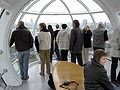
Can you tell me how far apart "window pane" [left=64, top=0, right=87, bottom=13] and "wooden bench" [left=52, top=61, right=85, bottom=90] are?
482 cm

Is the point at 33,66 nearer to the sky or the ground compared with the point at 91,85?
nearer to the ground

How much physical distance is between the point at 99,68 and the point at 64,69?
1397 mm

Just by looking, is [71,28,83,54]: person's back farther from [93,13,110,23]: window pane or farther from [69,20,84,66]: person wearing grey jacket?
[93,13,110,23]: window pane

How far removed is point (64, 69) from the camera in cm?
356

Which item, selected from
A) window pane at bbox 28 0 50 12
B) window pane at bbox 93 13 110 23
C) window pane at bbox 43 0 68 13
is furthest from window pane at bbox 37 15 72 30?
window pane at bbox 93 13 110 23

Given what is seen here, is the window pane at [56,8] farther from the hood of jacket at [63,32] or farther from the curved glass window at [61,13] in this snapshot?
the hood of jacket at [63,32]

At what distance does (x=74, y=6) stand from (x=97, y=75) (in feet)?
20.2

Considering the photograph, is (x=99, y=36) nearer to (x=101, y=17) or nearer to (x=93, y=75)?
(x=101, y=17)

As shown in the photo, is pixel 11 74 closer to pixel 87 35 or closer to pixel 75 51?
pixel 75 51

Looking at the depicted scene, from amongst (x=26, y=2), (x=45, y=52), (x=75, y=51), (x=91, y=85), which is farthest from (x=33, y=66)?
(x=91, y=85)

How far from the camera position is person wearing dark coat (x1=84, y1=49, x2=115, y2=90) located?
2285 mm

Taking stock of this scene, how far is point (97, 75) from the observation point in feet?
7.47

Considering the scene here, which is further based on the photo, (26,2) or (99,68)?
(26,2)

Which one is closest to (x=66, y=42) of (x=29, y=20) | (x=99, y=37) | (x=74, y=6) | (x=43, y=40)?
(x=43, y=40)
